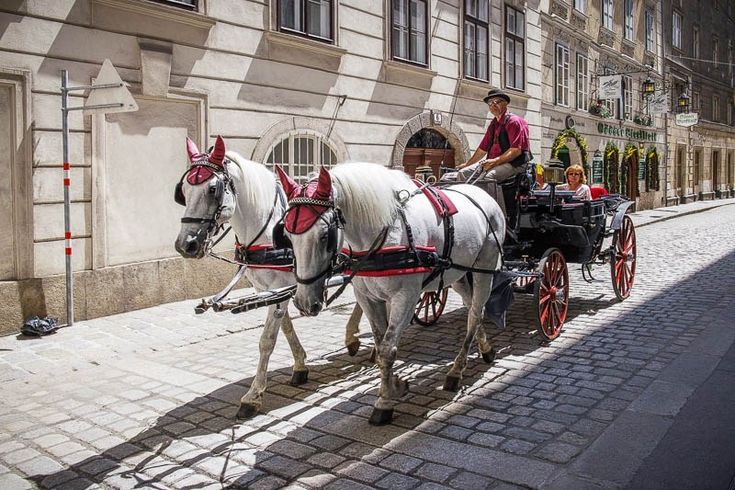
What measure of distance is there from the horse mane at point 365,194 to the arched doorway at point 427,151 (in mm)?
8747

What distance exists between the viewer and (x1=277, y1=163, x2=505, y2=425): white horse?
385cm

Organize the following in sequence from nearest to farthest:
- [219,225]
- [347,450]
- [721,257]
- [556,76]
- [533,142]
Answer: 1. [347,450]
2. [219,225]
3. [721,257]
4. [533,142]
5. [556,76]

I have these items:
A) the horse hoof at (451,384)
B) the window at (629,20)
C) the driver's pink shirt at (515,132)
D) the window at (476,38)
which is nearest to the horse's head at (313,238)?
the horse hoof at (451,384)

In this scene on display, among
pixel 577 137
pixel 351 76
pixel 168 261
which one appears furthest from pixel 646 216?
pixel 168 261

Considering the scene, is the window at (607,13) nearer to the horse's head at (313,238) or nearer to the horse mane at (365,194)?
the horse mane at (365,194)

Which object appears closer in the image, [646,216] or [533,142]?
[533,142]

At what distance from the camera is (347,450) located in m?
3.95

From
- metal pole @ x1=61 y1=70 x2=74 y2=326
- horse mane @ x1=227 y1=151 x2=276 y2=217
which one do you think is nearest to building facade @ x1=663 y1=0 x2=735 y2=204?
metal pole @ x1=61 y1=70 x2=74 y2=326

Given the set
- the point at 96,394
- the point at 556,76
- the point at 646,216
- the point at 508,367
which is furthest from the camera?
the point at 646,216

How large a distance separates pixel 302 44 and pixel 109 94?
4.00 meters

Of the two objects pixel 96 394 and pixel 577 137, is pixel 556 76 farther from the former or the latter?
pixel 96 394

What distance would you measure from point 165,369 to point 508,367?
3044mm

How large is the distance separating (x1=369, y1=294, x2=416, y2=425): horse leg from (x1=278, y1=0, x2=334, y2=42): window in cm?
687

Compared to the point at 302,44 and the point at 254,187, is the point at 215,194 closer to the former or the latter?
the point at 254,187
